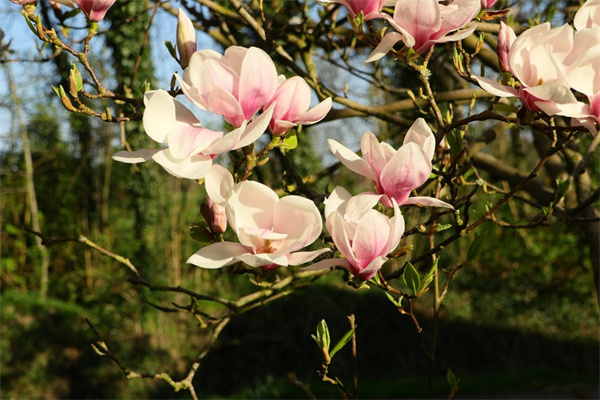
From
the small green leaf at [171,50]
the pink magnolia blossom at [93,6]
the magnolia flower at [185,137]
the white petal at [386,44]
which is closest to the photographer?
the magnolia flower at [185,137]

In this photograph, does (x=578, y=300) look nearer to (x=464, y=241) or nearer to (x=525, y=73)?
(x=464, y=241)

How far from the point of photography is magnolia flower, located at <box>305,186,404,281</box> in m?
0.65

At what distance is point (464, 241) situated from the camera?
769 centimetres

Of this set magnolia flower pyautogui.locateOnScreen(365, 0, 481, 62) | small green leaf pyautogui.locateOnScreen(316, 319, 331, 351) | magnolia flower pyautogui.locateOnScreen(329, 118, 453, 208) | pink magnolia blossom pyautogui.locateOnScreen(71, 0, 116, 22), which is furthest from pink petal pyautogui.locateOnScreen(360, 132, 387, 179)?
pink magnolia blossom pyautogui.locateOnScreen(71, 0, 116, 22)

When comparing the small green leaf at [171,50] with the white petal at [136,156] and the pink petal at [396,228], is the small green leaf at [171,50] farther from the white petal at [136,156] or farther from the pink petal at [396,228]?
the pink petal at [396,228]

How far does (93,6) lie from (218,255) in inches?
18.4

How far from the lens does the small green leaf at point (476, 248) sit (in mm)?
979

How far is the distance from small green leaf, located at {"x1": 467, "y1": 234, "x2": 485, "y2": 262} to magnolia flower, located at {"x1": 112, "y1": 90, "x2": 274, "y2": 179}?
487mm

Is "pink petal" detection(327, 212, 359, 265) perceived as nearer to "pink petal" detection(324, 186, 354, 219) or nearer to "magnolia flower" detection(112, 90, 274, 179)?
"pink petal" detection(324, 186, 354, 219)

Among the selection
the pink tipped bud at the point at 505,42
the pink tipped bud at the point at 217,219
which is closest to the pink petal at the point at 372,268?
the pink tipped bud at the point at 217,219

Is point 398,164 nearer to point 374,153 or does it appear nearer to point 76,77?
point 374,153

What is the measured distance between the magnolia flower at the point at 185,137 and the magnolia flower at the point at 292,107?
0.06 metres

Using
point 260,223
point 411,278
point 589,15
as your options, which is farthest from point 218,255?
point 589,15

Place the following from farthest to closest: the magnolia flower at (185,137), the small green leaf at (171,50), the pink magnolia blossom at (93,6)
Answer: the small green leaf at (171,50), the pink magnolia blossom at (93,6), the magnolia flower at (185,137)
